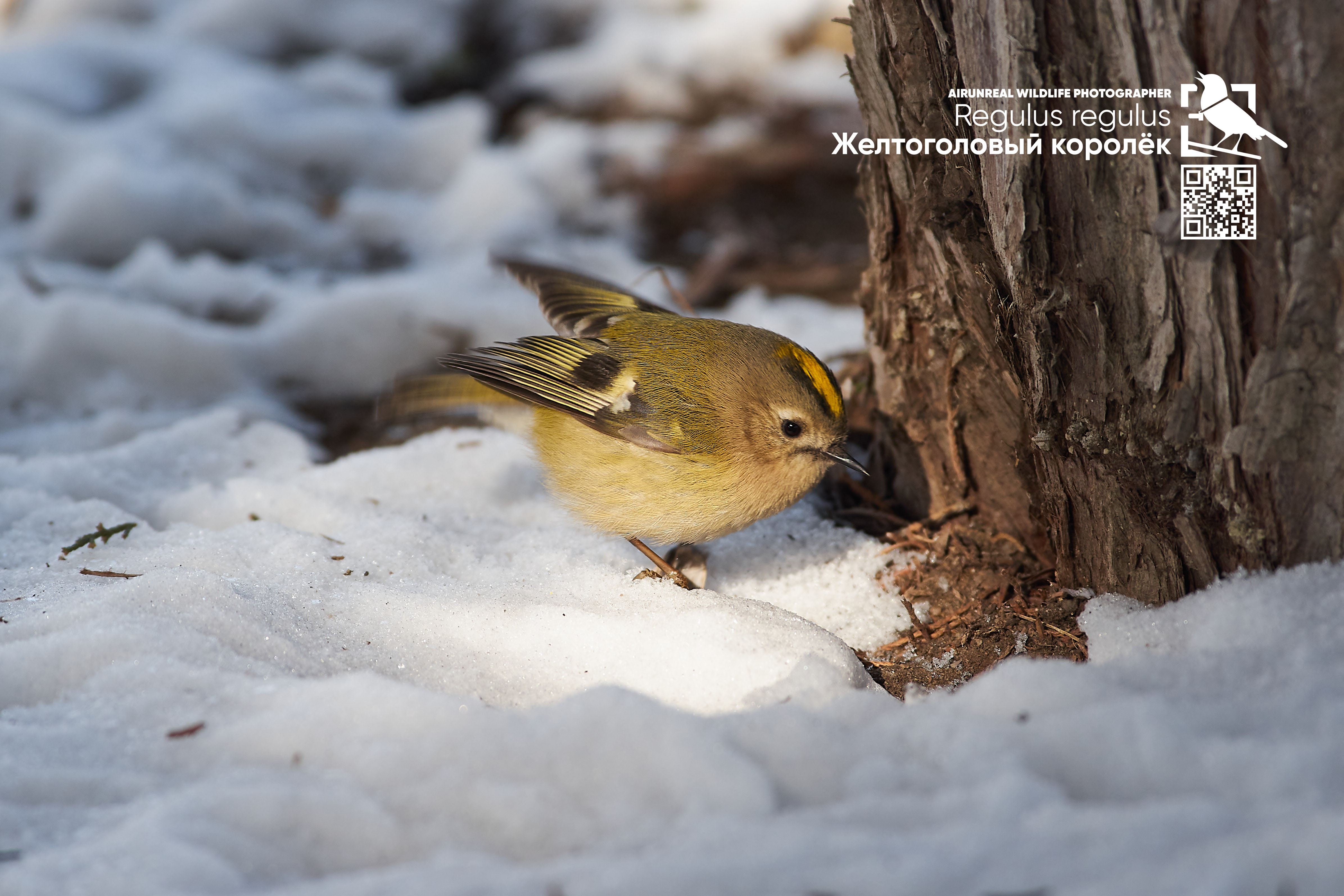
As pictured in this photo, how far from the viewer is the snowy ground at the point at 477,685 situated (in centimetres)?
171

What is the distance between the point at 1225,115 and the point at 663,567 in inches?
81.7

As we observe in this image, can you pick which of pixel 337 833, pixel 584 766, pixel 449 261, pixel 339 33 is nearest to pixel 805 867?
pixel 584 766

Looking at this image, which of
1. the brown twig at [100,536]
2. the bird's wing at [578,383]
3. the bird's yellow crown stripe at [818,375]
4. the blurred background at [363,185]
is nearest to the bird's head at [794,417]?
the bird's yellow crown stripe at [818,375]

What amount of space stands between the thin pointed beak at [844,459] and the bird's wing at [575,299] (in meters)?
1.00

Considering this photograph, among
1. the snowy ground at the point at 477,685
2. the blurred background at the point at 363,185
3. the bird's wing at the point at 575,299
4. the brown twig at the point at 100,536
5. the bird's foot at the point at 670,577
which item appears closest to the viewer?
the snowy ground at the point at 477,685

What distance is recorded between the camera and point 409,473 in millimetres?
3965

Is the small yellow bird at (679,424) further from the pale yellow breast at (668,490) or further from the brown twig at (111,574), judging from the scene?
the brown twig at (111,574)

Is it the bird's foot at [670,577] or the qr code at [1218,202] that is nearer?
the qr code at [1218,202]

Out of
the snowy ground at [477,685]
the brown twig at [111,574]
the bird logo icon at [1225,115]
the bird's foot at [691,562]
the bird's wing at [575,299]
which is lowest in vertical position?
the bird's foot at [691,562]

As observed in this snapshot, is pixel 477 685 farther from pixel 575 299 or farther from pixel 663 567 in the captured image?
pixel 575 299

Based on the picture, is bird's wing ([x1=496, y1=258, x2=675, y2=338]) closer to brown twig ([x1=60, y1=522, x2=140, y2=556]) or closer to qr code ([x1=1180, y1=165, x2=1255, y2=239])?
brown twig ([x1=60, y1=522, x2=140, y2=556])

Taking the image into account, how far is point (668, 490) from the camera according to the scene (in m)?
3.24

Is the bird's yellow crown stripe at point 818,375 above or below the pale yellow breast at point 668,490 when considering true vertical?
above

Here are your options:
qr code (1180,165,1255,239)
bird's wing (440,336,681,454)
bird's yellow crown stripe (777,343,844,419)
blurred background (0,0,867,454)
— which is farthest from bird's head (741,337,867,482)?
qr code (1180,165,1255,239)
